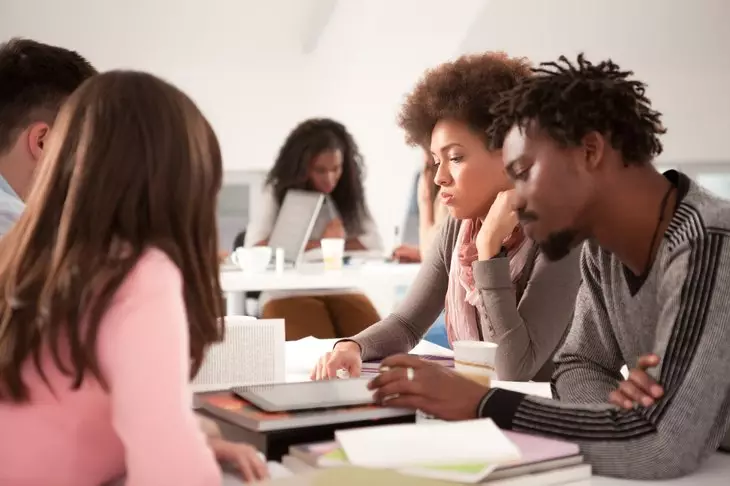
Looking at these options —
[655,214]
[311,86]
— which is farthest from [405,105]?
[311,86]

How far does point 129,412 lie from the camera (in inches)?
30.0

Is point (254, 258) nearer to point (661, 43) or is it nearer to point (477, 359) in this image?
point (477, 359)

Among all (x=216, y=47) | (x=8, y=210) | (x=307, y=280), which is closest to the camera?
(x=8, y=210)

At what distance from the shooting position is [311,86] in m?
5.78

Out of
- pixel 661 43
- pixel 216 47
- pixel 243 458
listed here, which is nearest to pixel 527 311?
pixel 243 458

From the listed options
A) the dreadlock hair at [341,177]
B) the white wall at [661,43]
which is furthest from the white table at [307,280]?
the white wall at [661,43]

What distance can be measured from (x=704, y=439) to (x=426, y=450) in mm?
360

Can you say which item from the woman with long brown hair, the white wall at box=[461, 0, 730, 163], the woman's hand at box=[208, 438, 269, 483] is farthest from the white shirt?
the white wall at box=[461, 0, 730, 163]

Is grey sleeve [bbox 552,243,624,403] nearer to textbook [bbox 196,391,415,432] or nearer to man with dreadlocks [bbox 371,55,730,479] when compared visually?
man with dreadlocks [bbox 371,55,730,479]

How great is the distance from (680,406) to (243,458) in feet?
1.74

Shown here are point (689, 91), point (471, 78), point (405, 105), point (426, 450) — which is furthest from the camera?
point (689, 91)

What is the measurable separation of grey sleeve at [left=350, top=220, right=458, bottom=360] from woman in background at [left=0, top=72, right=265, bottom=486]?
0.85m

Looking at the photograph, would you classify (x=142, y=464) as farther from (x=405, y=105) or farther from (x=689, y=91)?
(x=689, y=91)

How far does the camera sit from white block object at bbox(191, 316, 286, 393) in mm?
1438
